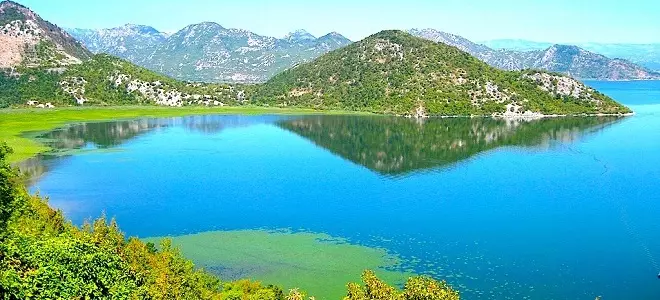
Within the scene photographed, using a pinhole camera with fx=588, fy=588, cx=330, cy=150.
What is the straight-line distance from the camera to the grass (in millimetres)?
105750

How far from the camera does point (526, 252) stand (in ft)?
166

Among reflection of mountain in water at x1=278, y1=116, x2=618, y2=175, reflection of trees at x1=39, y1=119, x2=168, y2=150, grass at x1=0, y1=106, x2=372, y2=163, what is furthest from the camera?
reflection of trees at x1=39, y1=119, x2=168, y2=150

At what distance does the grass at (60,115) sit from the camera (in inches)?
4163

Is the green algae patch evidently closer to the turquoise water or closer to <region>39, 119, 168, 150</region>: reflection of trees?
the turquoise water

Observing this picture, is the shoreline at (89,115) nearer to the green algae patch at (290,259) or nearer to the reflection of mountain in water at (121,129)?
the reflection of mountain in water at (121,129)

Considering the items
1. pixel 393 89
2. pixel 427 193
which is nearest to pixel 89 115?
pixel 393 89

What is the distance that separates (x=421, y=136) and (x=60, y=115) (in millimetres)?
97915

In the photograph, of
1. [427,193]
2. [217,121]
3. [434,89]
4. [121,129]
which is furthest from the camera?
[434,89]

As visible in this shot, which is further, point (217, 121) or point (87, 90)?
point (87, 90)

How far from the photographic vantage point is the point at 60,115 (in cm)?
15712

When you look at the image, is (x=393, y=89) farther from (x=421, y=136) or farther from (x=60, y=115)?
(x=60, y=115)

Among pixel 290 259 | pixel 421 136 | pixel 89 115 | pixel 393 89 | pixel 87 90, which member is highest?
pixel 393 89

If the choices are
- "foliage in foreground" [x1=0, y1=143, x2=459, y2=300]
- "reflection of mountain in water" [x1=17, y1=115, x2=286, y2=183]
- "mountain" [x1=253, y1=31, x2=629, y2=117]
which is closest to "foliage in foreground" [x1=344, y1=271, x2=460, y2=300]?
"foliage in foreground" [x1=0, y1=143, x2=459, y2=300]

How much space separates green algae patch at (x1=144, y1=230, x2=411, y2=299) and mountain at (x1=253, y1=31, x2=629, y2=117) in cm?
11356
